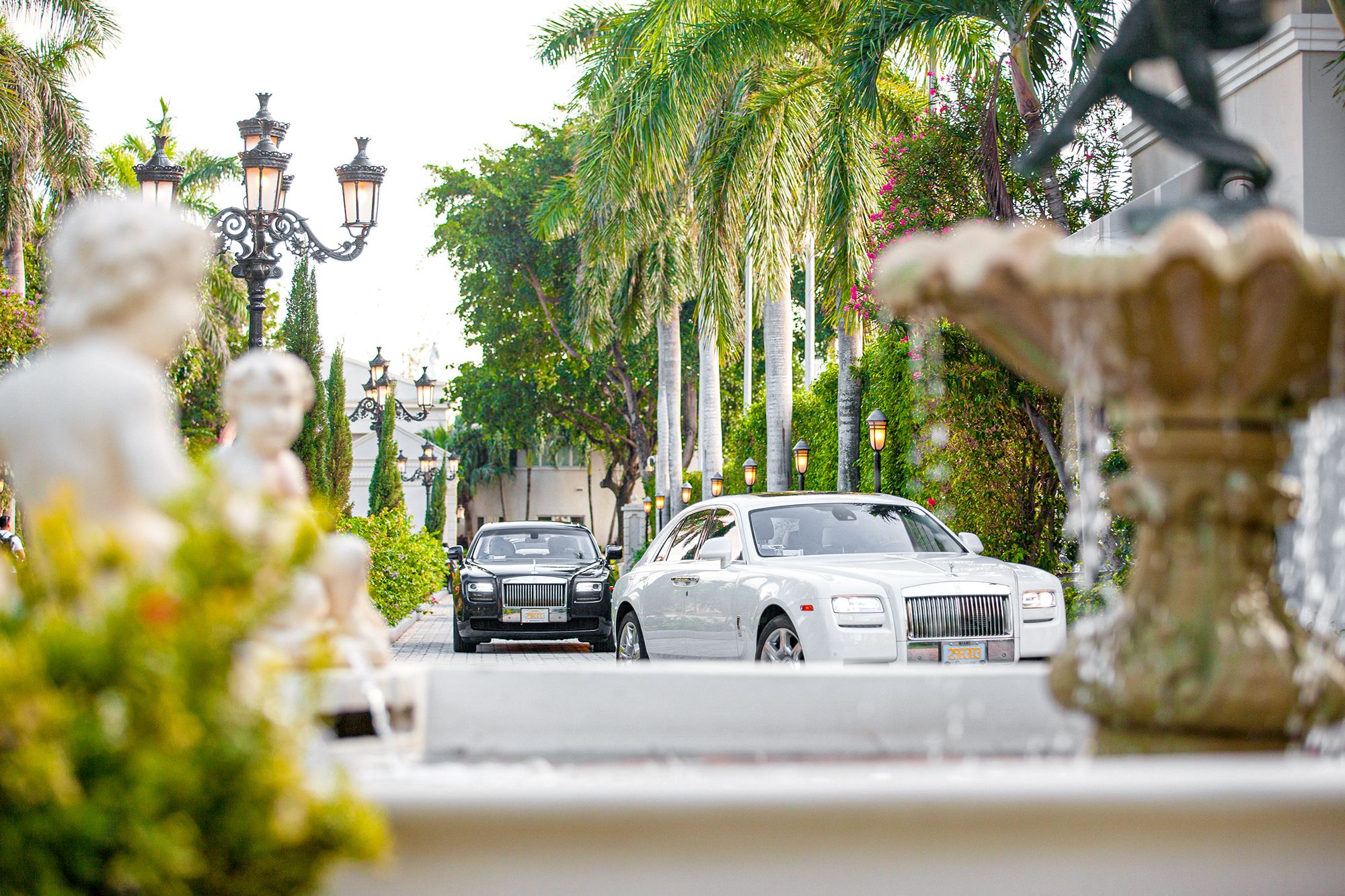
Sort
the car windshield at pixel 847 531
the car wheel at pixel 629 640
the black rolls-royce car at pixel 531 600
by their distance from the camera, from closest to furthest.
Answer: the car windshield at pixel 847 531 → the car wheel at pixel 629 640 → the black rolls-royce car at pixel 531 600

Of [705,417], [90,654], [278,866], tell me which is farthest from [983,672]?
[705,417]

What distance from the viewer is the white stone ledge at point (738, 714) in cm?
390

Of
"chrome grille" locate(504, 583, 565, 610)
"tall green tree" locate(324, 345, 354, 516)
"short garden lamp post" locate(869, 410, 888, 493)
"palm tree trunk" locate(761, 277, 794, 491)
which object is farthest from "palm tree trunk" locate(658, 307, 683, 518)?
"chrome grille" locate(504, 583, 565, 610)

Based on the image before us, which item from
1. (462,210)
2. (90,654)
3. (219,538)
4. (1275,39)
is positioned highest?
(462,210)

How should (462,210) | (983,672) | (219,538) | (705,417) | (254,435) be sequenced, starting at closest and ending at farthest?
(219,538) < (254,435) < (983,672) < (705,417) < (462,210)

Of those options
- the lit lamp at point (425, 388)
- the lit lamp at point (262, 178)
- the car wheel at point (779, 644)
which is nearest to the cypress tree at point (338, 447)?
the lit lamp at point (425, 388)

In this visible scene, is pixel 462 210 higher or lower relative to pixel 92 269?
higher

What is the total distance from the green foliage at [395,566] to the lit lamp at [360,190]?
4807 mm

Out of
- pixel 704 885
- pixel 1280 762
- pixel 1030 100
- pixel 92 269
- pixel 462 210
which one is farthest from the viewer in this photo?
pixel 462 210

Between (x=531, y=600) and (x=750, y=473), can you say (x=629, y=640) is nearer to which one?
(x=531, y=600)

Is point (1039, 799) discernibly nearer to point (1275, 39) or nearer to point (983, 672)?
point (983, 672)

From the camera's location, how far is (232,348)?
1636 inches

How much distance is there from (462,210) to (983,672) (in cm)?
3851

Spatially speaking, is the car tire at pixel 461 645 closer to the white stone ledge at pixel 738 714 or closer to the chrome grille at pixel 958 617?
the chrome grille at pixel 958 617
